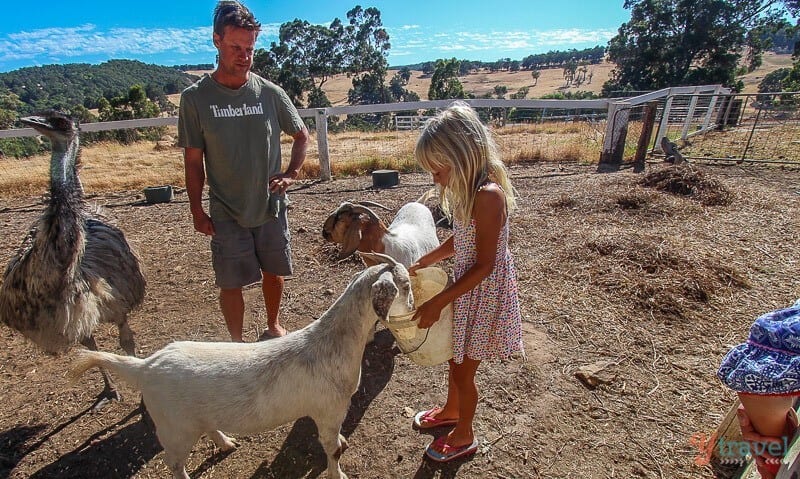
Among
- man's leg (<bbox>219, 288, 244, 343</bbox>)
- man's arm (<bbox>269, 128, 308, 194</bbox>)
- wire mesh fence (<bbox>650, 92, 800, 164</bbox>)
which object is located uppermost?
man's arm (<bbox>269, 128, 308, 194</bbox>)

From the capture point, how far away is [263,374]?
2281 mm

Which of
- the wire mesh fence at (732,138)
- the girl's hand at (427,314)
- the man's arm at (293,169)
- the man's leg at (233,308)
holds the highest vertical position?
the man's arm at (293,169)

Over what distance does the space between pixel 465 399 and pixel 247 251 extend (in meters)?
2.08

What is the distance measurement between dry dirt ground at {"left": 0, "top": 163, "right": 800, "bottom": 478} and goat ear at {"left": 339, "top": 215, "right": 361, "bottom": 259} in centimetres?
99

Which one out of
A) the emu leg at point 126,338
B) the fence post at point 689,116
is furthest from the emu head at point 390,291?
the fence post at point 689,116

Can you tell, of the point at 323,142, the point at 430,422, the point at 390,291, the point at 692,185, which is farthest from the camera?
the point at 323,142

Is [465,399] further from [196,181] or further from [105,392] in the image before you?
[105,392]

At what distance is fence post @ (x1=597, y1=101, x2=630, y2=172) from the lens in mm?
10281

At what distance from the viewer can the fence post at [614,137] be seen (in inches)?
405

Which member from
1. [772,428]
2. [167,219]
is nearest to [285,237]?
[772,428]

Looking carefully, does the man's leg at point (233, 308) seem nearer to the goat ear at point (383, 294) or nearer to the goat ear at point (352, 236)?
the goat ear at point (352, 236)

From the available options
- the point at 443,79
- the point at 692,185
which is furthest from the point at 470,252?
the point at 443,79

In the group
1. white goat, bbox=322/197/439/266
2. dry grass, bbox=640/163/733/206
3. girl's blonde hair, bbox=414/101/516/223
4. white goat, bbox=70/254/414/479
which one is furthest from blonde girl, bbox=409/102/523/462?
dry grass, bbox=640/163/733/206

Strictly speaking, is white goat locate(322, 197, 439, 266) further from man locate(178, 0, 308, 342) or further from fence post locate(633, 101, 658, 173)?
fence post locate(633, 101, 658, 173)
